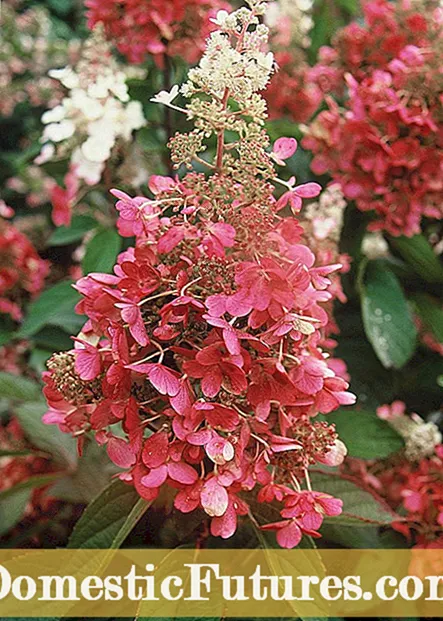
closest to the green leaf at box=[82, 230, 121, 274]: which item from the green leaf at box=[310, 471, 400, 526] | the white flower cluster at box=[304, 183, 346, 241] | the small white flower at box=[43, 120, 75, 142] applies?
the small white flower at box=[43, 120, 75, 142]

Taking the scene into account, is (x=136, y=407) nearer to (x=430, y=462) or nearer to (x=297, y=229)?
(x=297, y=229)

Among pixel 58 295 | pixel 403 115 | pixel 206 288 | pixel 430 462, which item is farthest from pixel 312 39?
pixel 206 288

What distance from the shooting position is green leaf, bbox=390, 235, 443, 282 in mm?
1059

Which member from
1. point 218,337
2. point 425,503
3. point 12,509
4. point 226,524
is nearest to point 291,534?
point 226,524

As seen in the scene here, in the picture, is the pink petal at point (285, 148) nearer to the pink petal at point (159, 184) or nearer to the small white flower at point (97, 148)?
the pink petal at point (159, 184)

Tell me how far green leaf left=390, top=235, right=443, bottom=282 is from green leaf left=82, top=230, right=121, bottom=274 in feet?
1.24

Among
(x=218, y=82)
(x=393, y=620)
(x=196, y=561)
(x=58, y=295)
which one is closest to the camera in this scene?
(x=218, y=82)

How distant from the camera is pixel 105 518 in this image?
2.25ft

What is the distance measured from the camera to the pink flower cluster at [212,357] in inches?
21.4

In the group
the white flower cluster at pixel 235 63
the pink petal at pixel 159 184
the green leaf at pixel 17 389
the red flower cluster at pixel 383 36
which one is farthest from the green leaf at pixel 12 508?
the red flower cluster at pixel 383 36

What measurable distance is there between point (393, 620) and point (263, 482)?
0.35 metres

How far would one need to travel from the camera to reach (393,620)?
2.71 ft

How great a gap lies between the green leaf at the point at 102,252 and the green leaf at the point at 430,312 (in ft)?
1.36

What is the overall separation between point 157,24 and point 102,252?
280 mm
